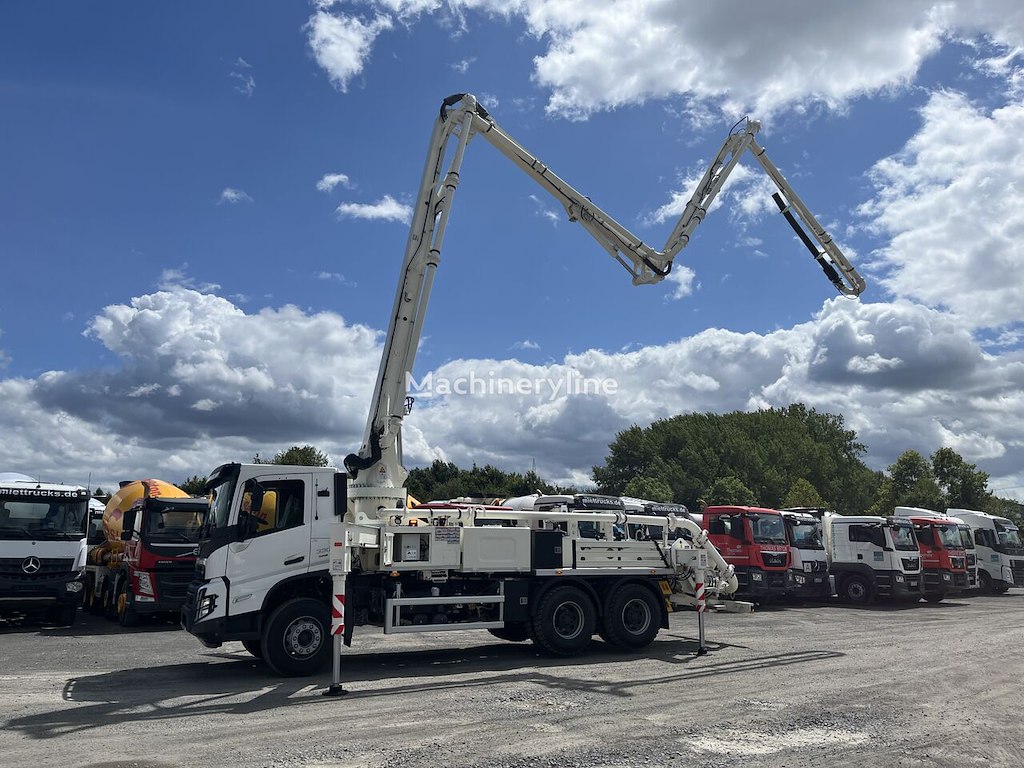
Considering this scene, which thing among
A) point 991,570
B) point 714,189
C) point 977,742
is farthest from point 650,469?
point 977,742

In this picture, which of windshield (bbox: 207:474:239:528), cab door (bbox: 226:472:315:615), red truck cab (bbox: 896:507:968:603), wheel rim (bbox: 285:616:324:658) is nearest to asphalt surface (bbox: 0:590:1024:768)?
wheel rim (bbox: 285:616:324:658)

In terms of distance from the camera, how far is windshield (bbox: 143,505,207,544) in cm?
1720

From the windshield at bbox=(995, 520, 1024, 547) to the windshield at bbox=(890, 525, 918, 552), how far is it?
23.4ft

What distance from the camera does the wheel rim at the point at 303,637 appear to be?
11.4 metres

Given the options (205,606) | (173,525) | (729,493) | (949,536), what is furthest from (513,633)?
(729,493)

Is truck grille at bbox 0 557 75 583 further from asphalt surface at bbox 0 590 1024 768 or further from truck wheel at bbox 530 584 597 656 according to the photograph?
truck wheel at bbox 530 584 597 656

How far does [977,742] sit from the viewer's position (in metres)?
8.02

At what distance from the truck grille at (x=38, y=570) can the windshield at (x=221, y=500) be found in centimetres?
741

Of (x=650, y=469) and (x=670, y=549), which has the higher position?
(x=650, y=469)

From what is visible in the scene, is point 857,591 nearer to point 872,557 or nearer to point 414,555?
point 872,557

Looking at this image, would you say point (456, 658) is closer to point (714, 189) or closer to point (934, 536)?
point (714, 189)

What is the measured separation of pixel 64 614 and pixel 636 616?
1272cm

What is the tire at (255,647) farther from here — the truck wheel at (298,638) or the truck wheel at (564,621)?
the truck wheel at (564,621)

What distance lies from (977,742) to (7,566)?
17.2m
